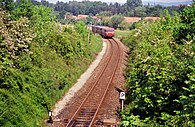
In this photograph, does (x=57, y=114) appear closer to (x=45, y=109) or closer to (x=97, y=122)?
(x=45, y=109)

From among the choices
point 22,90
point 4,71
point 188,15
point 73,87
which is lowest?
point 73,87

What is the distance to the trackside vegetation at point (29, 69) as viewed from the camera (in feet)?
52.8

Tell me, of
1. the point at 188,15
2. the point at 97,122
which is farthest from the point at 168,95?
the point at 188,15

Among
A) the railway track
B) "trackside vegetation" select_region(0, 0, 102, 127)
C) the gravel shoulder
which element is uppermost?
"trackside vegetation" select_region(0, 0, 102, 127)

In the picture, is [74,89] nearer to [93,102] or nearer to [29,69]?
[93,102]

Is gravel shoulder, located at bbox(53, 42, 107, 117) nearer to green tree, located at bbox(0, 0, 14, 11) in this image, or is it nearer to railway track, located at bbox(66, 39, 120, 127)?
railway track, located at bbox(66, 39, 120, 127)

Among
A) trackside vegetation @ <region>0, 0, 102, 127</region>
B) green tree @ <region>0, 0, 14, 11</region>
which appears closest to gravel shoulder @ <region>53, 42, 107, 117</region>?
trackside vegetation @ <region>0, 0, 102, 127</region>

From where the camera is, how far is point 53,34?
3153 cm

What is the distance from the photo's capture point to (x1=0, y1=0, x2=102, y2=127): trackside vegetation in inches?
634

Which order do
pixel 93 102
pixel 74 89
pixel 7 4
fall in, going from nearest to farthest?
pixel 93 102 < pixel 7 4 < pixel 74 89

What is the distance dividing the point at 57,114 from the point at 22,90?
8.54ft

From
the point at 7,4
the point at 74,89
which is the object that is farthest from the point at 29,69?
the point at 7,4

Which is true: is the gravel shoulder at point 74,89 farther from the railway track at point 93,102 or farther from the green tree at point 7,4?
the green tree at point 7,4

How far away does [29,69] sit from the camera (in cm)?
2092
